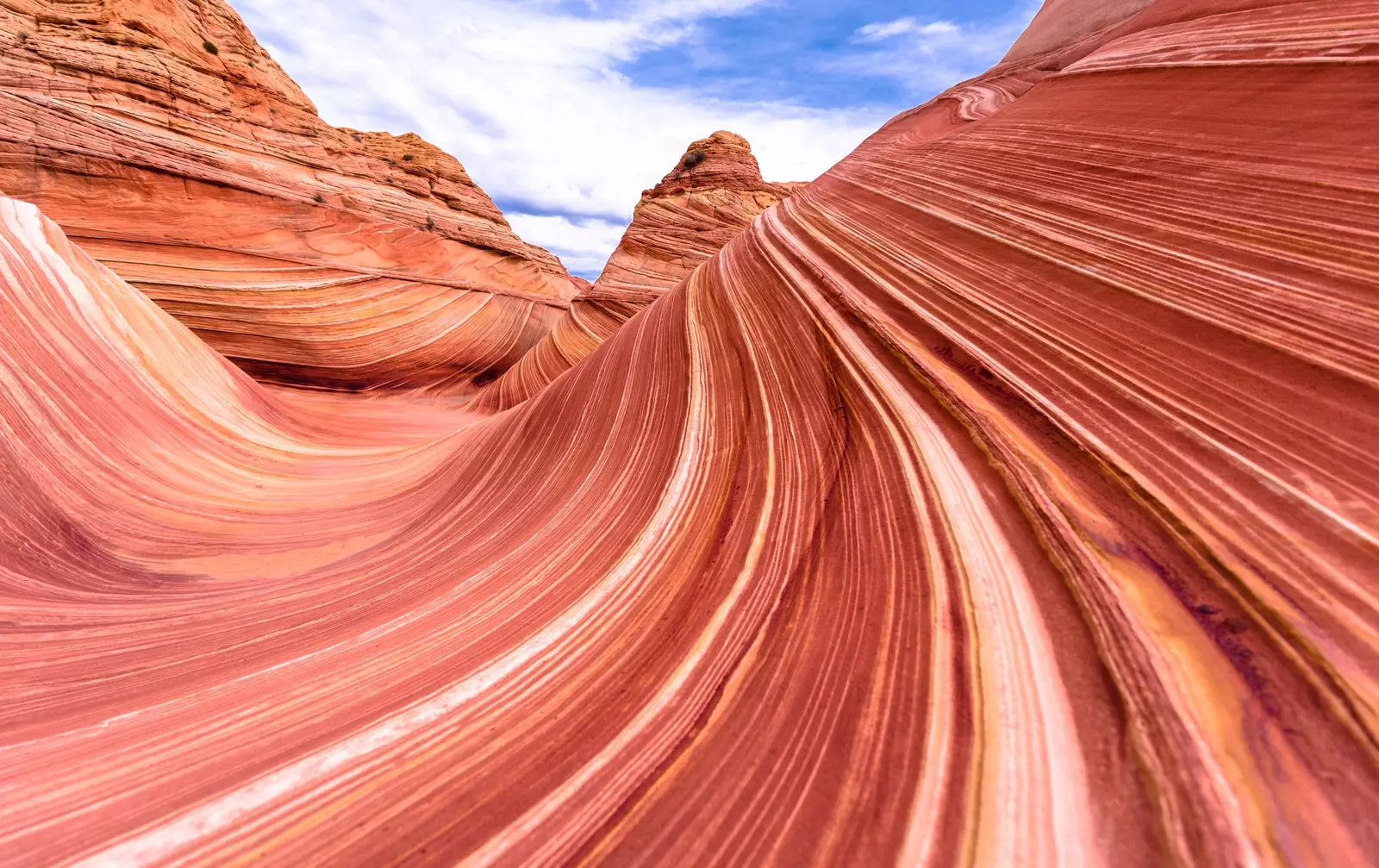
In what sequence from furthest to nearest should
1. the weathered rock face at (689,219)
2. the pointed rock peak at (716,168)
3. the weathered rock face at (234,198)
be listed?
1. the pointed rock peak at (716,168)
2. the weathered rock face at (689,219)
3. the weathered rock face at (234,198)

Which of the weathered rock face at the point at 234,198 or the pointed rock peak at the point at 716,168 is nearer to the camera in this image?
the weathered rock face at the point at 234,198

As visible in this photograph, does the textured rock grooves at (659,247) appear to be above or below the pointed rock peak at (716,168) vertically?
below

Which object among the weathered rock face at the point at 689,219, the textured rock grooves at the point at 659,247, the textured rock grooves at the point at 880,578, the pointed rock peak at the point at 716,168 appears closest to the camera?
the textured rock grooves at the point at 880,578

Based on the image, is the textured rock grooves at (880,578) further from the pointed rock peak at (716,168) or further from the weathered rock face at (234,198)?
the pointed rock peak at (716,168)

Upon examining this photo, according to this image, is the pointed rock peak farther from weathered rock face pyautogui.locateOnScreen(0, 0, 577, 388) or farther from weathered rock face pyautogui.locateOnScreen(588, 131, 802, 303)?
weathered rock face pyautogui.locateOnScreen(0, 0, 577, 388)

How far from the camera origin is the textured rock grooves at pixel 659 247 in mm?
7574

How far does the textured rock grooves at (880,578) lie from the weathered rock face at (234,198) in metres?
4.38

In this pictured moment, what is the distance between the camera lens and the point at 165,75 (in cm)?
634

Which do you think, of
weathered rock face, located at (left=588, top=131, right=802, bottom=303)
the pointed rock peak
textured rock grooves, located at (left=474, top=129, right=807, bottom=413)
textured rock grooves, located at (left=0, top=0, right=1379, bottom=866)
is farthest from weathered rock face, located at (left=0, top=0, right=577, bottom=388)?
textured rock grooves, located at (left=0, top=0, right=1379, bottom=866)

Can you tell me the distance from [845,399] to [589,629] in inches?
38.7

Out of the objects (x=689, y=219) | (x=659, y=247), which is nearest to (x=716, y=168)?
(x=689, y=219)

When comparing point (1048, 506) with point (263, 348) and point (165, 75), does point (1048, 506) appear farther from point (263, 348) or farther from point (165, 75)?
→ point (165, 75)

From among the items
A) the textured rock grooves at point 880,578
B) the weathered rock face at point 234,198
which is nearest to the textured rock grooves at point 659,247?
the weathered rock face at point 234,198

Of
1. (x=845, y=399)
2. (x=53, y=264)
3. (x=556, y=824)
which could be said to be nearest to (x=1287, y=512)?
(x=845, y=399)
